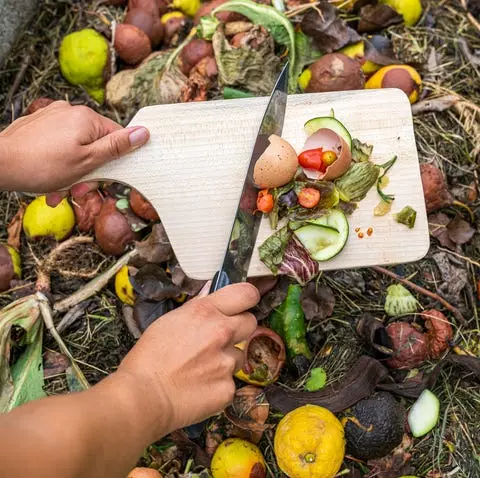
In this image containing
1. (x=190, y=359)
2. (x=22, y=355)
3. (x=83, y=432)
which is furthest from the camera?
(x=22, y=355)

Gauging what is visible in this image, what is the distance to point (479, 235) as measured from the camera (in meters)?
2.94

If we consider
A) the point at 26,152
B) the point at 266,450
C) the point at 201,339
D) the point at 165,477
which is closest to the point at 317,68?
the point at 26,152

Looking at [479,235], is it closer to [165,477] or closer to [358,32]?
[358,32]

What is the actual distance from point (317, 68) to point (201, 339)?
1.71 metres

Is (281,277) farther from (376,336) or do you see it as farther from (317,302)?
(376,336)

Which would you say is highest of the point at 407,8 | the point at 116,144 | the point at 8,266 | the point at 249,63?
the point at 116,144

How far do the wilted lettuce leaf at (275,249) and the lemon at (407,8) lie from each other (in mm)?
1747

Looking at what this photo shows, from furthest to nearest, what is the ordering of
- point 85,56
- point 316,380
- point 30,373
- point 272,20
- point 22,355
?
point 85,56
point 272,20
point 22,355
point 30,373
point 316,380

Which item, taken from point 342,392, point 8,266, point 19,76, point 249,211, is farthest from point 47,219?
point 342,392

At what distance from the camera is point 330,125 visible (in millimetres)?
2242

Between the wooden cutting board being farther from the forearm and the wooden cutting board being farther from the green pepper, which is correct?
the forearm

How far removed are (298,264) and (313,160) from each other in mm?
423

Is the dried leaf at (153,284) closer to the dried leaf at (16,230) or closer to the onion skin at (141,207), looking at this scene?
the onion skin at (141,207)

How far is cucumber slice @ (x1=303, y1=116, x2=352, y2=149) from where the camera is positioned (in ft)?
7.32
